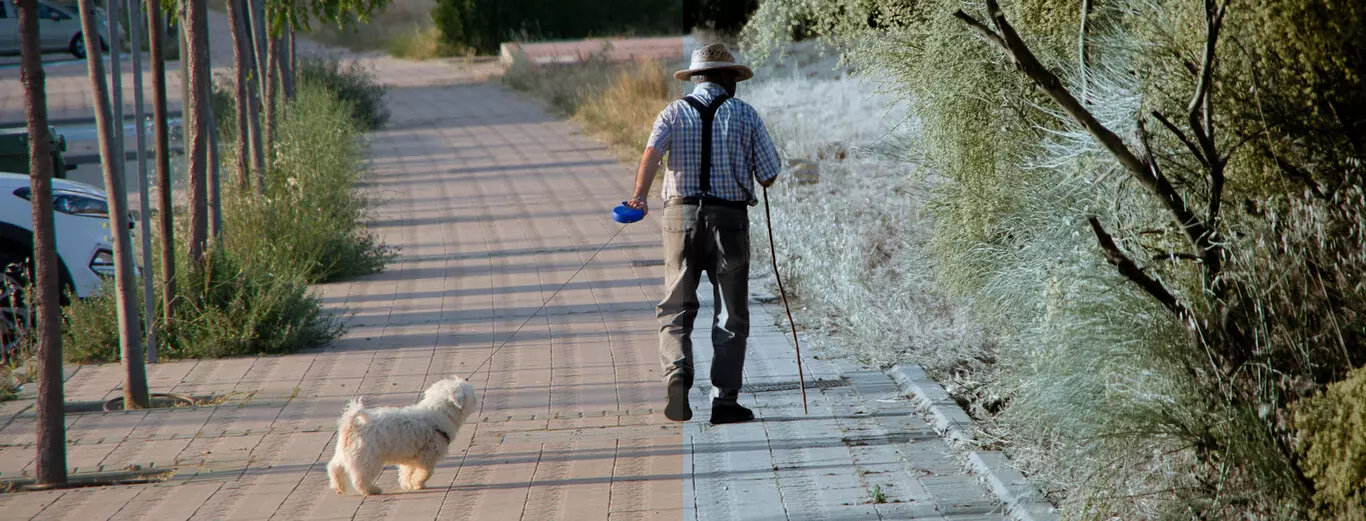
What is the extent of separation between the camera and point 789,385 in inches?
251

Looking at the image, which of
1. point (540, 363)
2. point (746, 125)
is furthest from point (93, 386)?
point (746, 125)

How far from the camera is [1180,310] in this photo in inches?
151

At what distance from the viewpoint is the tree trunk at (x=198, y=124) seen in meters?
7.47

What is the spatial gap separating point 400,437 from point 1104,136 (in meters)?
2.72

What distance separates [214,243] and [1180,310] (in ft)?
18.8

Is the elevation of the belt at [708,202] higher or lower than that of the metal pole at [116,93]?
lower

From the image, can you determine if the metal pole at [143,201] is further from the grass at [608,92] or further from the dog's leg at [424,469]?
the grass at [608,92]

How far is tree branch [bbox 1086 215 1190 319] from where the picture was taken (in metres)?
3.62

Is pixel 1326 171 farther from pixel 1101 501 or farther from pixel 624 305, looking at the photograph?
pixel 624 305

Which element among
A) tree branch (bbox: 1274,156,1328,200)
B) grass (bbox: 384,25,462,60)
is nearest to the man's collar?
tree branch (bbox: 1274,156,1328,200)

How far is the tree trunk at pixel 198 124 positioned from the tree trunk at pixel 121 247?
44.3 inches

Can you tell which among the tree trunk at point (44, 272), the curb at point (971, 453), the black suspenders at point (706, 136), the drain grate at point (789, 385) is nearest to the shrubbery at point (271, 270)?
the tree trunk at point (44, 272)

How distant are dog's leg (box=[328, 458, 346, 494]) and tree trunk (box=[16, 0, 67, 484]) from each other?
1.13 meters

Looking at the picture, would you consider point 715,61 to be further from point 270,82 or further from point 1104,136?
point 270,82
